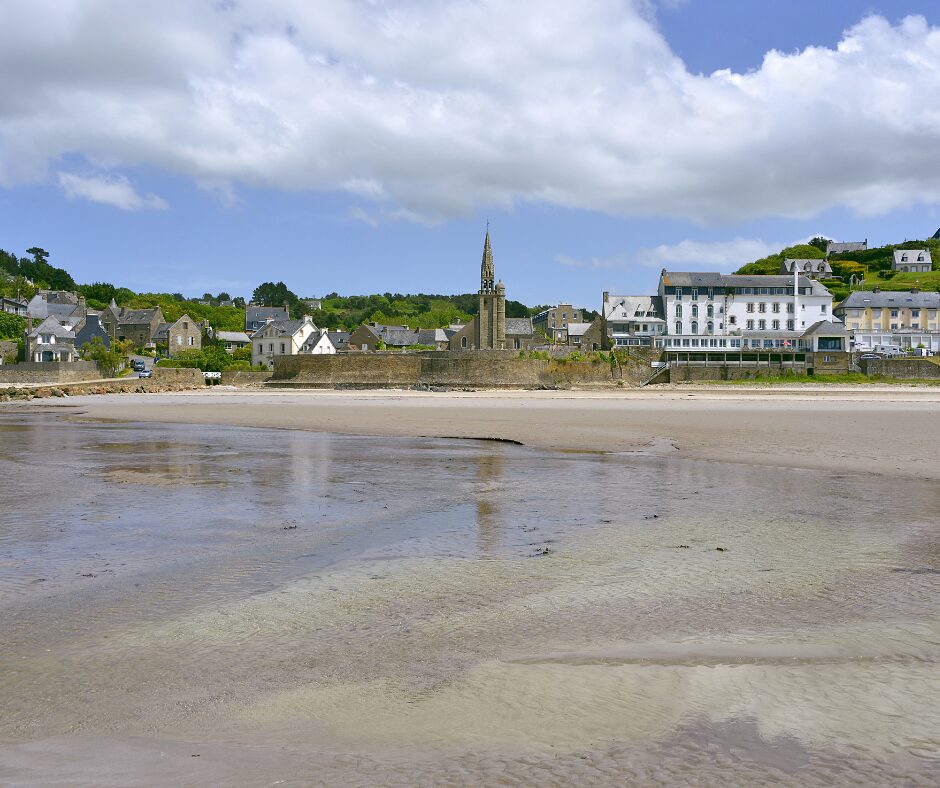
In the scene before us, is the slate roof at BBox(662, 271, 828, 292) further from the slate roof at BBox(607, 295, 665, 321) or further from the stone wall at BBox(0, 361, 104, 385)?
the stone wall at BBox(0, 361, 104, 385)

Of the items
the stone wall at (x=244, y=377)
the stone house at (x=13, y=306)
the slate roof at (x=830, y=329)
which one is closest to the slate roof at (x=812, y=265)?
the slate roof at (x=830, y=329)

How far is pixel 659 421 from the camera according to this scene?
23609 mm

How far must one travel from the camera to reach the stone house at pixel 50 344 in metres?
60.9

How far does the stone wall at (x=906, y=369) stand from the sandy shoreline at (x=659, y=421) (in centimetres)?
1118

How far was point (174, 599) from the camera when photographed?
5449 millimetres

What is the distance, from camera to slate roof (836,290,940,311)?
71.4 m

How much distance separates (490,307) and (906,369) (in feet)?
104

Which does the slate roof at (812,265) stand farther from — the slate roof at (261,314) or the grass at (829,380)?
the slate roof at (261,314)

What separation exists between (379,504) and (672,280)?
60.2 metres

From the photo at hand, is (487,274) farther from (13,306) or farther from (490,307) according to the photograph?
(13,306)

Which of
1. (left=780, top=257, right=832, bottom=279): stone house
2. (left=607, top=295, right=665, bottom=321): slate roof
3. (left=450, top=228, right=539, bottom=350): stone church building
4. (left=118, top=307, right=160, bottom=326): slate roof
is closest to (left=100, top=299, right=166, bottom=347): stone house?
(left=118, top=307, right=160, bottom=326): slate roof

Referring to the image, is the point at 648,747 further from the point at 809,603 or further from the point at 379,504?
the point at 379,504

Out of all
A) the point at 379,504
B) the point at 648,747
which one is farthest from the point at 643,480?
the point at 648,747

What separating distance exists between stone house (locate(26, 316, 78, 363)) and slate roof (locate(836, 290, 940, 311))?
2823 inches
